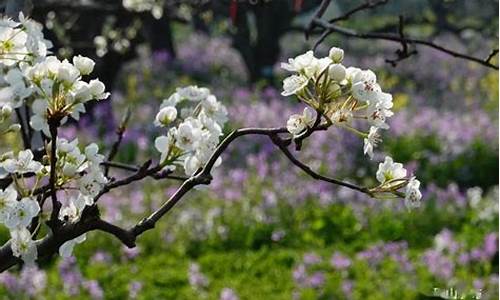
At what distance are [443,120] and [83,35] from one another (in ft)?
14.3

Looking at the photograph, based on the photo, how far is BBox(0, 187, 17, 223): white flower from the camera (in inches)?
69.7

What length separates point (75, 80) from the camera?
172 cm

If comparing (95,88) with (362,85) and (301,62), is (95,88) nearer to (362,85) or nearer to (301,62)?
(301,62)

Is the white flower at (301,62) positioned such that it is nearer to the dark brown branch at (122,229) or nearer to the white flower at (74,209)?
the dark brown branch at (122,229)

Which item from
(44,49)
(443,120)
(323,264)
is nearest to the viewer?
(44,49)

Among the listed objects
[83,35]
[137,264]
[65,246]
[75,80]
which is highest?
[83,35]

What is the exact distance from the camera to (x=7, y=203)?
1.79 m

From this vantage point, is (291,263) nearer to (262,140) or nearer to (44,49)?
(262,140)

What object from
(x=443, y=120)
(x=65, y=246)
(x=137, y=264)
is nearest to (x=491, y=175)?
(x=443, y=120)

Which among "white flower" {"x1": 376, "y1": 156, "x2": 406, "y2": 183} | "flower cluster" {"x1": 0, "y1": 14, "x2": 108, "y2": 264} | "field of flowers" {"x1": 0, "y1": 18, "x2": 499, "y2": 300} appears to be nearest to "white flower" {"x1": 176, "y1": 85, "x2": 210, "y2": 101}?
"flower cluster" {"x1": 0, "y1": 14, "x2": 108, "y2": 264}

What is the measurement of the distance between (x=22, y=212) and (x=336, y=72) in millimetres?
606

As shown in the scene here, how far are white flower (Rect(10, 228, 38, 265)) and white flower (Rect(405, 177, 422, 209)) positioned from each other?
694mm

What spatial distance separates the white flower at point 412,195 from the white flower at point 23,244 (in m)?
0.69

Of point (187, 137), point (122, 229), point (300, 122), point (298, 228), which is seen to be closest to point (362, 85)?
point (300, 122)
